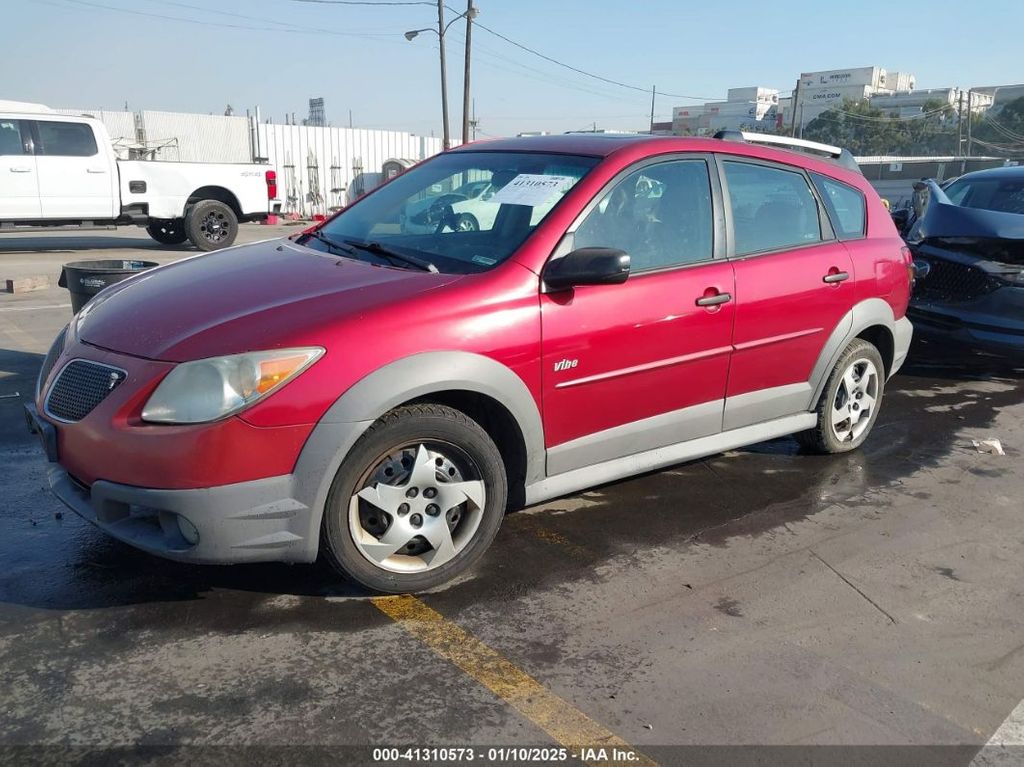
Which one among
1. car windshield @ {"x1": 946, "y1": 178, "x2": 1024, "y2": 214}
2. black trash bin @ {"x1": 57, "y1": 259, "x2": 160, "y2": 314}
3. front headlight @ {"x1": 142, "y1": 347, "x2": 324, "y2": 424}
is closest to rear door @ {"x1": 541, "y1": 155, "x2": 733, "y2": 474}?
front headlight @ {"x1": 142, "y1": 347, "x2": 324, "y2": 424}

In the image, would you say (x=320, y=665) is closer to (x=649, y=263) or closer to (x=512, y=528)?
Result: (x=512, y=528)

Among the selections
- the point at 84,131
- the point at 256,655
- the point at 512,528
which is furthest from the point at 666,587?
the point at 84,131

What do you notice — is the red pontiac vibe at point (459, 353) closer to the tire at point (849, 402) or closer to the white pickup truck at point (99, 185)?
the tire at point (849, 402)

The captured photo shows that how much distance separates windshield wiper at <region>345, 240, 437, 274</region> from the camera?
3566 millimetres

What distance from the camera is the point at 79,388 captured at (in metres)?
3.13

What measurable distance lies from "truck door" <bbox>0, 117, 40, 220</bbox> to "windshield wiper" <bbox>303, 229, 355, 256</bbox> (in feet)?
36.1

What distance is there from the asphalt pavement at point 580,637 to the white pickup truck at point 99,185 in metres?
10.5

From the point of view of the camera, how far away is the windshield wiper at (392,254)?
3.57m

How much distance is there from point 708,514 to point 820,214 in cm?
179

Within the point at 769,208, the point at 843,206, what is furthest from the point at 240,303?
the point at 843,206

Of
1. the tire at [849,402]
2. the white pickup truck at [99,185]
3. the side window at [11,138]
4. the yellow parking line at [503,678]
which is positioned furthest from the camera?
the white pickup truck at [99,185]

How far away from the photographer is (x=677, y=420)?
401 centimetres

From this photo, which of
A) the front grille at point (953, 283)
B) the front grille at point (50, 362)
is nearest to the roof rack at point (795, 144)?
the front grille at point (953, 283)

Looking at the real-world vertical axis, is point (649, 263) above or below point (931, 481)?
above
